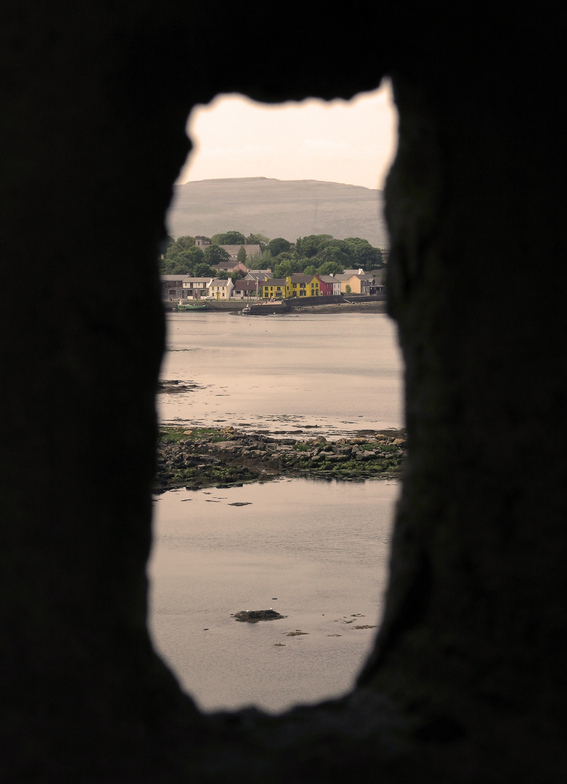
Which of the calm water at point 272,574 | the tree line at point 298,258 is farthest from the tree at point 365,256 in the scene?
the calm water at point 272,574

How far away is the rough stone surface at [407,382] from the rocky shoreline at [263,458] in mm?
17796

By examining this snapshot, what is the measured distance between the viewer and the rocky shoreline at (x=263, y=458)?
21.8 meters

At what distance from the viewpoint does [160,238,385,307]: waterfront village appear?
4311 inches

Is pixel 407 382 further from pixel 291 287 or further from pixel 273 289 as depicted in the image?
pixel 273 289

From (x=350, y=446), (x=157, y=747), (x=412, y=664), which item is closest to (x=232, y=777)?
(x=157, y=747)

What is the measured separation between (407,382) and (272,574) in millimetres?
12959

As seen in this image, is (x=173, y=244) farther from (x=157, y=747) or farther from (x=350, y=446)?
(x=157, y=747)

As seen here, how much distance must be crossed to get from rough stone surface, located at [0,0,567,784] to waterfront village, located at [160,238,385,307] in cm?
10579

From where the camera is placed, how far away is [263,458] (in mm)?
23156

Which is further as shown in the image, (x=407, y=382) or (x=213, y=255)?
(x=213, y=255)

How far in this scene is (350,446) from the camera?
24516mm

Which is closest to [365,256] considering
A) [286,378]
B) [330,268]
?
[330,268]

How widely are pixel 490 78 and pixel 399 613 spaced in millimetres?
1784

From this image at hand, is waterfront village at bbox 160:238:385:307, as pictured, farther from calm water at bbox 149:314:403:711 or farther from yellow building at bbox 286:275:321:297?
calm water at bbox 149:314:403:711
